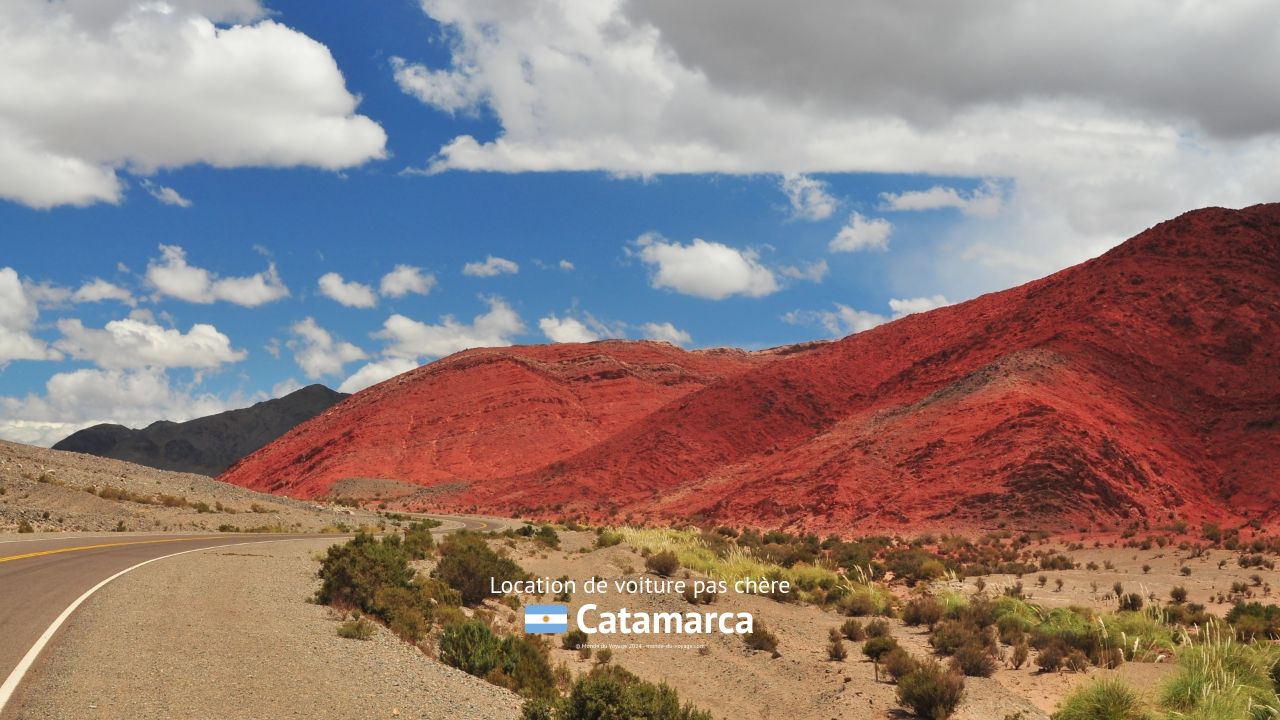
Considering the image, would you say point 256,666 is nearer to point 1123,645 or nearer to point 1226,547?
point 1123,645

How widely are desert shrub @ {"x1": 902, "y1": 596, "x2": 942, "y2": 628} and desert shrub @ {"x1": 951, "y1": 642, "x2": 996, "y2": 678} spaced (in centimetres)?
386

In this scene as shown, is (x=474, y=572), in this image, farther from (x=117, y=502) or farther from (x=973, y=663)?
(x=117, y=502)

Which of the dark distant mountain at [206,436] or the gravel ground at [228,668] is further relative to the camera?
the dark distant mountain at [206,436]

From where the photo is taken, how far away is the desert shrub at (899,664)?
14.6m

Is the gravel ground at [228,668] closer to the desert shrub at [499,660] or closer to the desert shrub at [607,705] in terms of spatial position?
the desert shrub at [499,660]

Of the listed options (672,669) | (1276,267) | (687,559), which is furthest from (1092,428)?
(672,669)

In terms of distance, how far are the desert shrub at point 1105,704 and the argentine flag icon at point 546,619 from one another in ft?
32.0

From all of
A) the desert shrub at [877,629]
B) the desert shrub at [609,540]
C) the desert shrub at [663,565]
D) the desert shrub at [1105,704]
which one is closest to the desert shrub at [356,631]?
the desert shrub at [877,629]

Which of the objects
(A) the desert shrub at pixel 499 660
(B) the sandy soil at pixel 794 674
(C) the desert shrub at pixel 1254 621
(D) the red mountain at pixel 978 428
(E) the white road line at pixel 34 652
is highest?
(D) the red mountain at pixel 978 428

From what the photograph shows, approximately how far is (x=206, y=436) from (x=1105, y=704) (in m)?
196

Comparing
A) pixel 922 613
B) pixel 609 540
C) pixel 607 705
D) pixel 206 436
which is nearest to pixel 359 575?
pixel 607 705

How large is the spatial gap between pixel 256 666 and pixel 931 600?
15825mm

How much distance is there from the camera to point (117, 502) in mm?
40969

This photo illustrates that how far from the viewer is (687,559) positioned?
26406 millimetres
